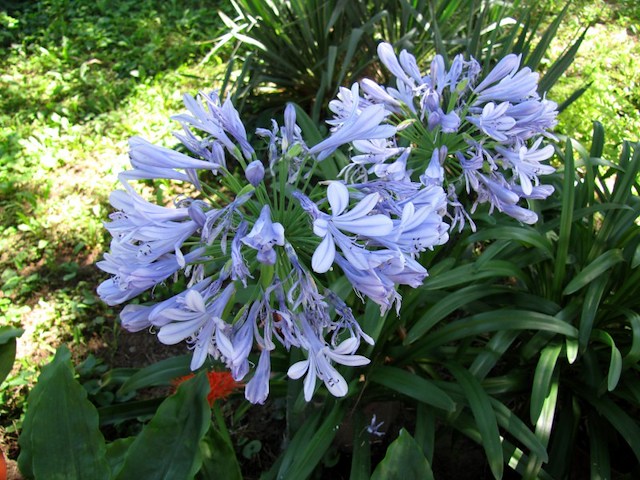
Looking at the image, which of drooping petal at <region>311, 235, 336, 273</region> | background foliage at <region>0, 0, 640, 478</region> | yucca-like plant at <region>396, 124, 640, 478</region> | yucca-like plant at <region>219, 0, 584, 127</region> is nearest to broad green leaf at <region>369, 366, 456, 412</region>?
background foliage at <region>0, 0, 640, 478</region>

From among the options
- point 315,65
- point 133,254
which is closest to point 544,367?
point 133,254

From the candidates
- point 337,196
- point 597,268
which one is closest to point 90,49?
point 597,268

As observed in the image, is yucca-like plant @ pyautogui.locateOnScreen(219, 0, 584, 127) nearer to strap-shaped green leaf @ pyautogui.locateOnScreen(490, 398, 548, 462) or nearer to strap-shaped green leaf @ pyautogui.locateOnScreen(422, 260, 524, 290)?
strap-shaped green leaf @ pyautogui.locateOnScreen(422, 260, 524, 290)

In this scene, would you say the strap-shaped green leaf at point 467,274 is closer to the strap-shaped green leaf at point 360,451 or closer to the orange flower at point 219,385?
the strap-shaped green leaf at point 360,451

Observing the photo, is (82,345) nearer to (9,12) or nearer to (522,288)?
(522,288)

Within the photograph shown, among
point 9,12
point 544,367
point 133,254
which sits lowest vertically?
point 9,12

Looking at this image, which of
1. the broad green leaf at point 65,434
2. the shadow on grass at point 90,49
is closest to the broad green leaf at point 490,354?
the broad green leaf at point 65,434
